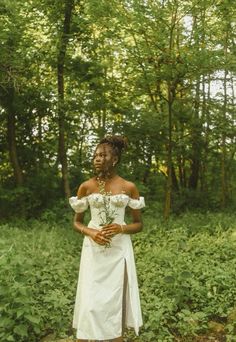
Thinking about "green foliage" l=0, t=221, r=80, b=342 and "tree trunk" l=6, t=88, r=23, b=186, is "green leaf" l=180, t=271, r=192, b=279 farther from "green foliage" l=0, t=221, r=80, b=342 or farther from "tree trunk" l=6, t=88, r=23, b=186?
"tree trunk" l=6, t=88, r=23, b=186

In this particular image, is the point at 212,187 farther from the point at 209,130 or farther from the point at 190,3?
the point at 190,3

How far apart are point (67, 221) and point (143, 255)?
369 cm

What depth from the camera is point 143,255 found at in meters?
8.40

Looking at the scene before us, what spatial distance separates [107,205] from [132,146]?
30.4ft

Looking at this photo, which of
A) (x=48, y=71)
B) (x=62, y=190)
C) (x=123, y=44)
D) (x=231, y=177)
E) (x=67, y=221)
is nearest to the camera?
(x=123, y=44)

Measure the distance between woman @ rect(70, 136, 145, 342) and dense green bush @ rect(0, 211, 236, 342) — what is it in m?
0.80

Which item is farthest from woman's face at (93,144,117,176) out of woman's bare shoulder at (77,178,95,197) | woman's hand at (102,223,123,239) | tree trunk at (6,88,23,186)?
tree trunk at (6,88,23,186)

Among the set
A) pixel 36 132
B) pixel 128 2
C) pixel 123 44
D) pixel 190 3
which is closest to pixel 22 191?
pixel 36 132

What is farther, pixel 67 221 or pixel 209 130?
pixel 209 130

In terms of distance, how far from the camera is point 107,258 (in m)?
4.04

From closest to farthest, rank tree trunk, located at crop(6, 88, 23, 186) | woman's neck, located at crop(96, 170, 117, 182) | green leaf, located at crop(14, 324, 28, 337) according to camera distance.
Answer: woman's neck, located at crop(96, 170, 117, 182), green leaf, located at crop(14, 324, 28, 337), tree trunk, located at crop(6, 88, 23, 186)

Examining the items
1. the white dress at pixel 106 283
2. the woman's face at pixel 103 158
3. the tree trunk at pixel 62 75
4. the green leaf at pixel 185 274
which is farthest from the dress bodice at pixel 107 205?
the tree trunk at pixel 62 75

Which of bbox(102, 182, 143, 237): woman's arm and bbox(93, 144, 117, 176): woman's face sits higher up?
bbox(93, 144, 117, 176): woman's face

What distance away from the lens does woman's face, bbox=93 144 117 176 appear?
4.01 meters
